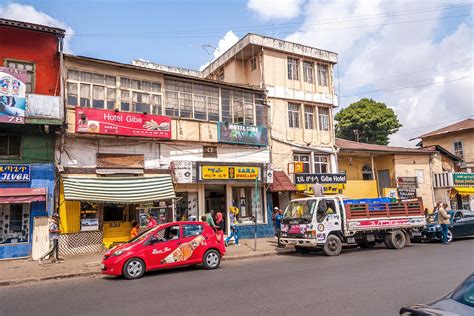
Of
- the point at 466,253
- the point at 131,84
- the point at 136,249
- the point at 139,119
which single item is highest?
the point at 131,84

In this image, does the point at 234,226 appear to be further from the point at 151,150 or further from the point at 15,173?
the point at 15,173

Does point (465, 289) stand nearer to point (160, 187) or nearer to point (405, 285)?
point (405, 285)

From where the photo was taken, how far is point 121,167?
16.5 m

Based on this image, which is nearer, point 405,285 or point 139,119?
point 405,285

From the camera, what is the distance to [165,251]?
1086 centimetres

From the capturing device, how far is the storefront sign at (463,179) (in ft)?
92.4

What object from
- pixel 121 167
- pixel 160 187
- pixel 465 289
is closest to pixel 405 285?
pixel 465 289

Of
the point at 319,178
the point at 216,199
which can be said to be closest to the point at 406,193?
the point at 319,178

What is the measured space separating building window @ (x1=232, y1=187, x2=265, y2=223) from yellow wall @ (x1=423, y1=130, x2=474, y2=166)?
23458 mm

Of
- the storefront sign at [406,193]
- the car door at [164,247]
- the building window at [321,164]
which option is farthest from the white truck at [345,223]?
the storefront sign at [406,193]

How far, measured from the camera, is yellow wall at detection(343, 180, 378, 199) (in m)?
24.4

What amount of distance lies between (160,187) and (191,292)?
8.95 meters

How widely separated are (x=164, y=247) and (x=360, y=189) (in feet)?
57.4

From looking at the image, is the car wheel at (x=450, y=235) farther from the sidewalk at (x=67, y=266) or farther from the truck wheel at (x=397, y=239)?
the sidewalk at (x=67, y=266)
